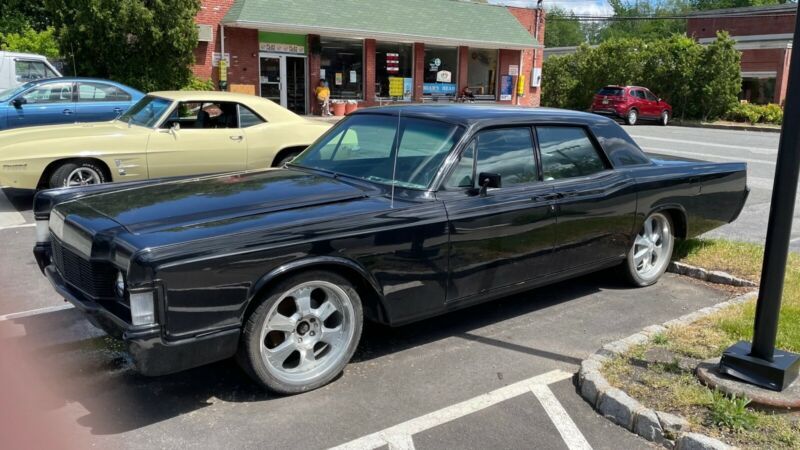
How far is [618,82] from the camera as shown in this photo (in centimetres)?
3303

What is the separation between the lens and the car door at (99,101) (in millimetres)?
11469

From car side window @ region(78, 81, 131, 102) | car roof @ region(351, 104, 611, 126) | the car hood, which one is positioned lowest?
the car hood

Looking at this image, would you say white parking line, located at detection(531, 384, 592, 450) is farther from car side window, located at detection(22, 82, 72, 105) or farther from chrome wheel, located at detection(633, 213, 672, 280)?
car side window, located at detection(22, 82, 72, 105)

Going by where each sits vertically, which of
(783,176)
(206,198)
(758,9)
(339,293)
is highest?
(758,9)

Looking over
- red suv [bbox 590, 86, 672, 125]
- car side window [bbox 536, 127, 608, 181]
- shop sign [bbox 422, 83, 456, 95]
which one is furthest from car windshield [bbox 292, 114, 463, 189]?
red suv [bbox 590, 86, 672, 125]

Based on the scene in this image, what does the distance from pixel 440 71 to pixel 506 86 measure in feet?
12.0

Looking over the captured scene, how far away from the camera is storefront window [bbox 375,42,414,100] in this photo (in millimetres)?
24812

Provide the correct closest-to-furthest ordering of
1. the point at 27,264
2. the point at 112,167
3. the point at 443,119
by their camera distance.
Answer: the point at 443,119
the point at 27,264
the point at 112,167

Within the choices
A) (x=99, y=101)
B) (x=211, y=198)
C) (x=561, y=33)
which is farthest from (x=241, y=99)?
(x=561, y=33)

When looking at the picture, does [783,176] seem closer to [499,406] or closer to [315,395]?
[499,406]

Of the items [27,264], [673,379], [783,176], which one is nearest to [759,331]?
[673,379]

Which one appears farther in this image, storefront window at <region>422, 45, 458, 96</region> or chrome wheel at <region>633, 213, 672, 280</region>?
storefront window at <region>422, 45, 458, 96</region>

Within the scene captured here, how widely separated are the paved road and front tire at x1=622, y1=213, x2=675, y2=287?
2397 mm

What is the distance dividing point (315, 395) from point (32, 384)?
162 centimetres
